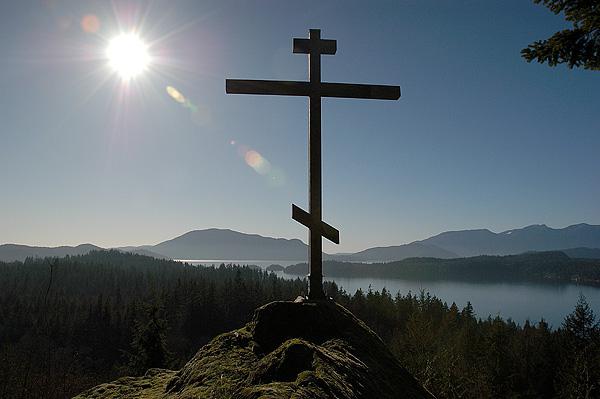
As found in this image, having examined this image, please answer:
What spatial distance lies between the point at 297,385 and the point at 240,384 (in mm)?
639

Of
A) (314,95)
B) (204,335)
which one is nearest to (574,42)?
Answer: (314,95)

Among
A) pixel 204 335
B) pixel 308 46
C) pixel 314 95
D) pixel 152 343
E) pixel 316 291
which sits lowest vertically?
pixel 204 335

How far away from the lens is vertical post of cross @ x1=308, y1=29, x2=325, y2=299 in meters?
5.59

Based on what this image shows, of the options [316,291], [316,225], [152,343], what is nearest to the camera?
[316,291]

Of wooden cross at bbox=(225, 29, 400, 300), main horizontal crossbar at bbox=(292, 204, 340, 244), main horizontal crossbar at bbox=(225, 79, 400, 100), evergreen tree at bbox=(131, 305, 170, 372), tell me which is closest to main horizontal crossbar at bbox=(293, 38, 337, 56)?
wooden cross at bbox=(225, 29, 400, 300)

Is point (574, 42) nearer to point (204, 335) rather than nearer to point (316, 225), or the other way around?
point (316, 225)

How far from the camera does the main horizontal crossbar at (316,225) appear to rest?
18.2 ft

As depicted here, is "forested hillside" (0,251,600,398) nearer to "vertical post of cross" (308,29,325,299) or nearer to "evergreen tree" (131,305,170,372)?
"evergreen tree" (131,305,170,372)

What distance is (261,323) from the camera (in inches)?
175

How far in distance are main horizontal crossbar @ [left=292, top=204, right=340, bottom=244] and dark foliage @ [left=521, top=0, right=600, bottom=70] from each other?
313cm

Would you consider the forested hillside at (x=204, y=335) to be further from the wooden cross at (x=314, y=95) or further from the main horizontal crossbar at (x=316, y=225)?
the wooden cross at (x=314, y=95)

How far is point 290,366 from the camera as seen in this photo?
3.04 meters

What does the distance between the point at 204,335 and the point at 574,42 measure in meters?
90.4

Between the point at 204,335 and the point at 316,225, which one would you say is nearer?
the point at 316,225
